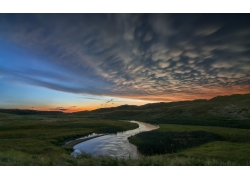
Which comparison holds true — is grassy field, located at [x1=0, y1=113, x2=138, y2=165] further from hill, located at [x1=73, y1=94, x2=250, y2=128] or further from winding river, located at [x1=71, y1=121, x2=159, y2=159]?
hill, located at [x1=73, y1=94, x2=250, y2=128]

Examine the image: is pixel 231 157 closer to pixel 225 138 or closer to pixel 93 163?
pixel 93 163

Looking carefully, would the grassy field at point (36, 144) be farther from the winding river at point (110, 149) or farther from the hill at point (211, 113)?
the hill at point (211, 113)

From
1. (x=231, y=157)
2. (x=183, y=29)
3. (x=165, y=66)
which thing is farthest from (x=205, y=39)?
(x=231, y=157)

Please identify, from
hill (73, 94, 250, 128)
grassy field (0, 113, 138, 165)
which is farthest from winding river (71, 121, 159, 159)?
hill (73, 94, 250, 128)

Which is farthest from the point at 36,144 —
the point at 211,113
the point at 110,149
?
the point at 211,113

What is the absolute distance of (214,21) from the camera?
17594 millimetres

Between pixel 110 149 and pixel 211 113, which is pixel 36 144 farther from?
pixel 211 113

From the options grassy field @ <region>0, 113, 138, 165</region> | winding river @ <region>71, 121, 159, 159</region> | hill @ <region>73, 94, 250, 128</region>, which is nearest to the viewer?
grassy field @ <region>0, 113, 138, 165</region>

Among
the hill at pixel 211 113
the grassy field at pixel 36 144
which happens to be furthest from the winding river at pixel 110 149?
the hill at pixel 211 113

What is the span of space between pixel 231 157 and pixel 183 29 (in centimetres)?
1331

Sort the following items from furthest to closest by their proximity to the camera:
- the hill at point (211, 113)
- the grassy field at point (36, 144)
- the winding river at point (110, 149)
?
the hill at point (211, 113)
the winding river at point (110, 149)
the grassy field at point (36, 144)

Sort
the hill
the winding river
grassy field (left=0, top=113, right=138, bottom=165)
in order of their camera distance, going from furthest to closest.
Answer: the hill, the winding river, grassy field (left=0, top=113, right=138, bottom=165)
